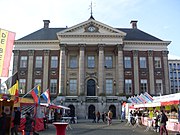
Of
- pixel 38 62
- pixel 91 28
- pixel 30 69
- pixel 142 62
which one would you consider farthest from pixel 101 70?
pixel 30 69

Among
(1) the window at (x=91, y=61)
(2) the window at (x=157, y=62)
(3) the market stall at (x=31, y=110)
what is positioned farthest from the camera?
(2) the window at (x=157, y=62)

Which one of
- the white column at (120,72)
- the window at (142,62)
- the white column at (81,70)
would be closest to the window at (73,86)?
the white column at (81,70)

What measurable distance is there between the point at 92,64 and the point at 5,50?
3296 cm

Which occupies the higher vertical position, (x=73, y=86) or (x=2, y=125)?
(x=73, y=86)

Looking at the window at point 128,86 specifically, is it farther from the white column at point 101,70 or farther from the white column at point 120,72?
the white column at point 101,70

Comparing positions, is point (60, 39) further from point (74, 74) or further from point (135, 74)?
point (135, 74)

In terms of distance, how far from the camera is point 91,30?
4341 centimetres

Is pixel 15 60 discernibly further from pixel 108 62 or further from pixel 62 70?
pixel 108 62

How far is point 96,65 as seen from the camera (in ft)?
145

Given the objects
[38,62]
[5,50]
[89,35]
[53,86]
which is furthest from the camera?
[38,62]

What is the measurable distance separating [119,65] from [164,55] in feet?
32.9

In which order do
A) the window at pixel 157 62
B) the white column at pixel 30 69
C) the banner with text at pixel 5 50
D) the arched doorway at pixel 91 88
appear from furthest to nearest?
the window at pixel 157 62, the white column at pixel 30 69, the arched doorway at pixel 91 88, the banner with text at pixel 5 50

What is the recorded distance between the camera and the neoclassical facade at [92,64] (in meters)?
41.9

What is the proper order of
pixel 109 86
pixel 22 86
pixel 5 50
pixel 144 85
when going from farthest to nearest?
pixel 144 85 → pixel 22 86 → pixel 109 86 → pixel 5 50
